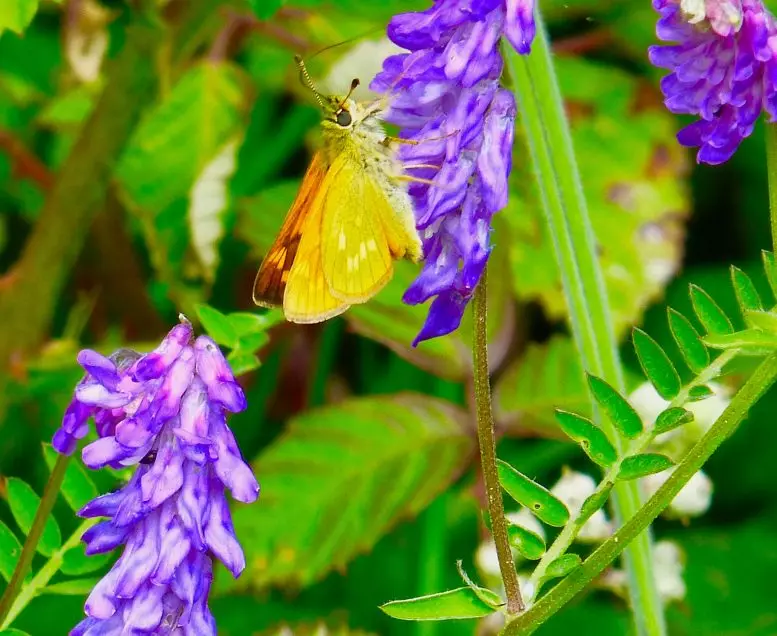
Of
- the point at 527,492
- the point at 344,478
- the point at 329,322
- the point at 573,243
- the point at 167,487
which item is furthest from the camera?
the point at 329,322

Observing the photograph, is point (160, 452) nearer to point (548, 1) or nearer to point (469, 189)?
point (469, 189)

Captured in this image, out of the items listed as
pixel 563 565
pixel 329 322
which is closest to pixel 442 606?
pixel 563 565

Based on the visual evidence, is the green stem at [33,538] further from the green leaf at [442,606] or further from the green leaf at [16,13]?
the green leaf at [16,13]

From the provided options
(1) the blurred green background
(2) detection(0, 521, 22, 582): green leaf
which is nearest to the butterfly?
(2) detection(0, 521, 22, 582): green leaf

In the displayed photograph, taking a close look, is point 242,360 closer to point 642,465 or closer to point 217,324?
point 217,324

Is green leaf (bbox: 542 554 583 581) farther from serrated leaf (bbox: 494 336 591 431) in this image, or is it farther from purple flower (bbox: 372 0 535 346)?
serrated leaf (bbox: 494 336 591 431)

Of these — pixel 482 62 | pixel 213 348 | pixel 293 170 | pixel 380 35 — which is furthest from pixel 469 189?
pixel 293 170
